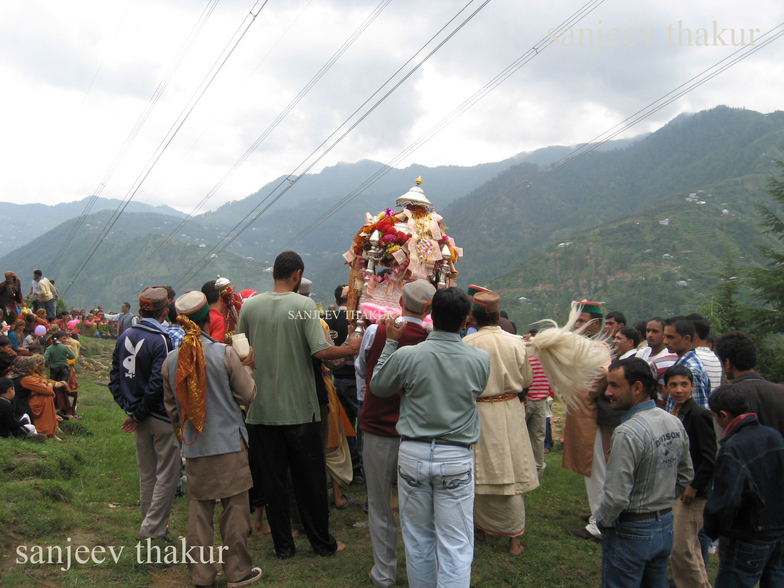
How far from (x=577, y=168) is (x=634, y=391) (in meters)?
144

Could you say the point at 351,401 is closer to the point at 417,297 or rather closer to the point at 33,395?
the point at 417,297

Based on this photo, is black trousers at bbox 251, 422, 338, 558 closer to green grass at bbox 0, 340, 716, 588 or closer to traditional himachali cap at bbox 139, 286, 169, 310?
green grass at bbox 0, 340, 716, 588

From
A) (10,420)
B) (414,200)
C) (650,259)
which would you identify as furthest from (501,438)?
(650,259)

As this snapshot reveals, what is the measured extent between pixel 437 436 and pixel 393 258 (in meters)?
3.30

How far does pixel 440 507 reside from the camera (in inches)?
132

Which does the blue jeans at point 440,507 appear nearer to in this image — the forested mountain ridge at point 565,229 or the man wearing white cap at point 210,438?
the man wearing white cap at point 210,438

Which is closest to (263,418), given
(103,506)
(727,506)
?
(103,506)

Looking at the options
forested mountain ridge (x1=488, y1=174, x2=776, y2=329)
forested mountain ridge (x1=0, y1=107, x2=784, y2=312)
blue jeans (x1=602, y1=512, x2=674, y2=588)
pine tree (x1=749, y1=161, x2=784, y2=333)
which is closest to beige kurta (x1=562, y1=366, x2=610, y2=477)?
blue jeans (x1=602, y1=512, x2=674, y2=588)

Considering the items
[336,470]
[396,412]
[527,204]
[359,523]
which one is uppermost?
[527,204]

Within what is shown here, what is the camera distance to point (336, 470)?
5754mm

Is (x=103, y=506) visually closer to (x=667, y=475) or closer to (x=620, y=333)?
(x=667, y=475)

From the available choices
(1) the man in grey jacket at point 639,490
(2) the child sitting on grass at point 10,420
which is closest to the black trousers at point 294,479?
(1) the man in grey jacket at point 639,490

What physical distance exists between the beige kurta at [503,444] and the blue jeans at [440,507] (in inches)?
50.5

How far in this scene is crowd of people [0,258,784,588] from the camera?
3.18 metres
